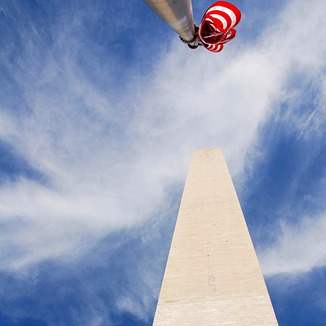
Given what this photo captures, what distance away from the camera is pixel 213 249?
43.7 ft

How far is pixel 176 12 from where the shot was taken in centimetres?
353

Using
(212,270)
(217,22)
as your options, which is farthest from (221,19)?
(212,270)

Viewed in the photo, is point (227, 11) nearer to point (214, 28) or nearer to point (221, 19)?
point (221, 19)

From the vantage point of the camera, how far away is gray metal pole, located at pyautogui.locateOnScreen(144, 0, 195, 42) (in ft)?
10.6

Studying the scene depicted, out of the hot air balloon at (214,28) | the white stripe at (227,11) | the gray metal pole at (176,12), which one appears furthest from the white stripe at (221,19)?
the gray metal pole at (176,12)

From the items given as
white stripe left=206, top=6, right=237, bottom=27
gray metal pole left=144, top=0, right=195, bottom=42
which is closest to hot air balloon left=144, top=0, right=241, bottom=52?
white stripe left=206, top=6, right=237, bottom=27

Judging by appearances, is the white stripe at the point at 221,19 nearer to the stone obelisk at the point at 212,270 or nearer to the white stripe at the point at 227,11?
the white stripe at the point at 227,11

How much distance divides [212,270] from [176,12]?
10476 millimetres

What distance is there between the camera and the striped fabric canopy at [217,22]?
5.04 meters

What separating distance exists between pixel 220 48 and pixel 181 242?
9.44 metres

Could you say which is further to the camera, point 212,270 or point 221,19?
point 212,270

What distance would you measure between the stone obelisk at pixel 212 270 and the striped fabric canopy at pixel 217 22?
8.79 m

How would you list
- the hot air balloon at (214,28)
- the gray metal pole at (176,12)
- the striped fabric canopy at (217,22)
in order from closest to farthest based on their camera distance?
the gray metal pole at (176,12) < the hot air balloon at (214,28) < the striped fabric canopy at (217,22)

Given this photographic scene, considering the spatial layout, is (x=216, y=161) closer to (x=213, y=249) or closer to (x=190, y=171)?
(x=190, y=171)
